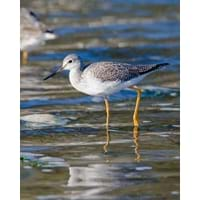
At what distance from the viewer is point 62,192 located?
6812 mm

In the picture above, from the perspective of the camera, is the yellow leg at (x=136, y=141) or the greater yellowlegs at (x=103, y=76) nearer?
the yellow leg at (x=136, y=141)

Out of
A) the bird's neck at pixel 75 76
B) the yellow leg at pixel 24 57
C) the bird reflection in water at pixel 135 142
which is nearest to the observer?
the bird reflection in water at pixel 135 142

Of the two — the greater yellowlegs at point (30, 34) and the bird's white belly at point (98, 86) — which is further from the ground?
the greater yellowlegs at point (30, 34)

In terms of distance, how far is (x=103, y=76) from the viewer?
9602mm

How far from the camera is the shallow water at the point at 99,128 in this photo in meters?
7.02

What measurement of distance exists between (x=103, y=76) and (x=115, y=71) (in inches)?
7.0

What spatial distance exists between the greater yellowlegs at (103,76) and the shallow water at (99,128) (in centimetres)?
31

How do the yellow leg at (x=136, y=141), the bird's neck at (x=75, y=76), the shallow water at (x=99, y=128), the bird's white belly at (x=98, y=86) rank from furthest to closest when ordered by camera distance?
the bird's neck at (x=75, y=76) → the bird's white belly at (x=98, y=86) → the yellow leg at (x=136, y=141) → the shallow water at (x=99, y=128)
